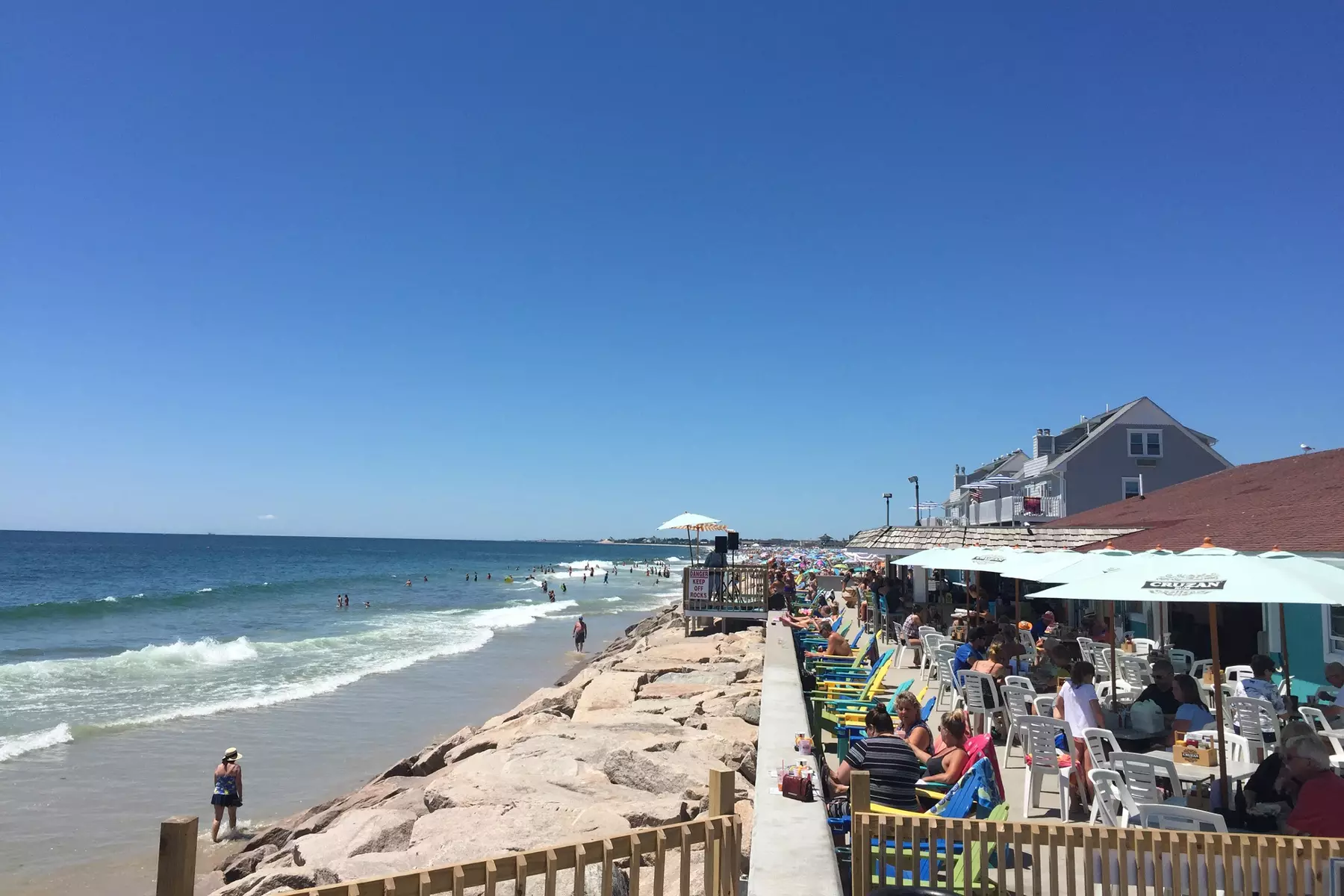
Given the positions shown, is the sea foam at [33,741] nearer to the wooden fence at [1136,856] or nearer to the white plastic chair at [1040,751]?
the white plastic chair at [1040,751]

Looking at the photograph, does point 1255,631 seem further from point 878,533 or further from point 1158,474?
point 1158,474

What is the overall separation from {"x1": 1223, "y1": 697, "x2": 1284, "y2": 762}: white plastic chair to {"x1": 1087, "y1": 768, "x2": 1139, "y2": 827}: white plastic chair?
8.28ft

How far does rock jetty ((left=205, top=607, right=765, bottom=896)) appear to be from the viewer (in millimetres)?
6141

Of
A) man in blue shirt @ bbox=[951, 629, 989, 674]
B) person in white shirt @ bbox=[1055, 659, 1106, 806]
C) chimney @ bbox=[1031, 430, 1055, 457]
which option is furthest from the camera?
chimney @ bbox=[1031, 430, 1055, 457]

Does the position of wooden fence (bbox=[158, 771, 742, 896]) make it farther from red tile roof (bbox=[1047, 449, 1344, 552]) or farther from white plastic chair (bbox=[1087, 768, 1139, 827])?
red tile roof (bbox=[1047, 449, 1344, 552])

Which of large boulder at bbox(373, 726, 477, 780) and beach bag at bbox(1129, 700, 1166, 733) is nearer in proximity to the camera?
beach bag at bbox(1129, 700, 1166, 733)

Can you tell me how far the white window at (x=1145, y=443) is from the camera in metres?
34.1

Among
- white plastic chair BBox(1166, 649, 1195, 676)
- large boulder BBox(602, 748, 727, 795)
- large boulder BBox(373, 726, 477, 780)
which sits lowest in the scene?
large boulder BBox(373, 726, 477, 780)

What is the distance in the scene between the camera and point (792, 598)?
2378 centimetres

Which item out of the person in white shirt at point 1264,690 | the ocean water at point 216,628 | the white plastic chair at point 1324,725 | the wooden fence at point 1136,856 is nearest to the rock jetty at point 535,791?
the wooden fence at point 1136,856

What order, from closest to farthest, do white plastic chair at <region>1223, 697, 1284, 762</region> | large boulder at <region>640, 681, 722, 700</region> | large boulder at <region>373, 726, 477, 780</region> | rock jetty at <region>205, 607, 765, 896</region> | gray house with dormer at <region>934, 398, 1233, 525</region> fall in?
rock jetty at <region>205, 607, 765, 896</region> → white plastic chair at <region>1223, 697, 1284, 762</region> → large boulder at <region>373, 726, 477, 780</region> → large boulder at <region>640, 681, 722, 700</region> → gray house with dormer at <region>934, 398, 1233, 525</region>

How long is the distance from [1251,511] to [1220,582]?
816cm

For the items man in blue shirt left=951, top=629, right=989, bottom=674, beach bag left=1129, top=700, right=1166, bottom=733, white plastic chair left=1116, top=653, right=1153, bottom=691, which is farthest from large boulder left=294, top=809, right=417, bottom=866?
white plastic chair left=1116, top=653, right=1153, bottom=691

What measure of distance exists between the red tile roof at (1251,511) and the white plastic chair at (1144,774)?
4.05 m
